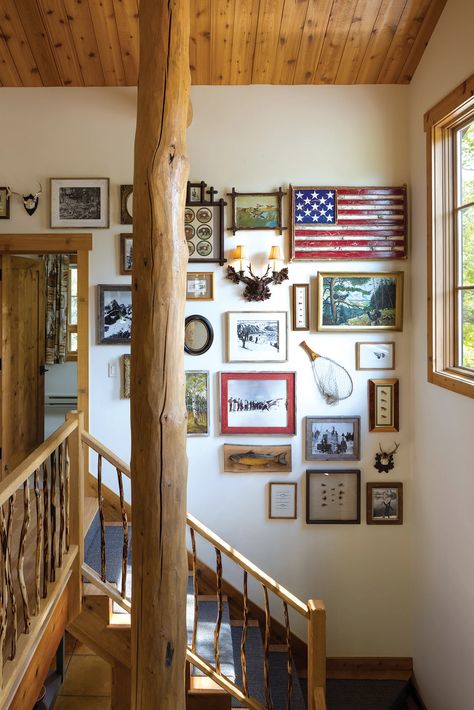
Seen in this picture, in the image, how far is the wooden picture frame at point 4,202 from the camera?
3.46 metres

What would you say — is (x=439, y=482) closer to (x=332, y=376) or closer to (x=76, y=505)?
(x=332, y=376)

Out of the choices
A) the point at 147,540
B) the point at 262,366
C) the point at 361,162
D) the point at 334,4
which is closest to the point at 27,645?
the point at 147,540

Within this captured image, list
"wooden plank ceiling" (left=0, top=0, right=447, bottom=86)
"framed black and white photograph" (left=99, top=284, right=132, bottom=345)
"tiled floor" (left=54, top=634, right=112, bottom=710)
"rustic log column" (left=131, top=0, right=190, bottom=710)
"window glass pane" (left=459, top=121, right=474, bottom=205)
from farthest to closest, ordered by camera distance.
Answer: "framed black and white photograph" (left=99, top=284, right=132, bottom=345) → "tiled floor" (left=54, top=634, right=112, bottom=710) → "wooden plank ceiling" (left=0, top=0, right=447, bottom=86) → "window glass pane" (left=459, top=121, right=474, bottom=205) → "rustic log column" (left=131, top=0, right=190, bottom=710)

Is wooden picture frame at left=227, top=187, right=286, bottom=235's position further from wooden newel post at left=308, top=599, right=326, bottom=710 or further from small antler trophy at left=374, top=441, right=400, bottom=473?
wooden newel post at left=308, top=599, right=326, bottom=710

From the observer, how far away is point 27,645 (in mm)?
1969

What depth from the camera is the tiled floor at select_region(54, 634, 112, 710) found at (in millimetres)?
3404

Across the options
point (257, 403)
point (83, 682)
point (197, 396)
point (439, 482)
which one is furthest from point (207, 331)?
point (83, 682)

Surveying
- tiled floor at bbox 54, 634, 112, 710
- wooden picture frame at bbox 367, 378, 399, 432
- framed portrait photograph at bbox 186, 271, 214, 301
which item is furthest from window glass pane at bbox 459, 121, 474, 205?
tiled floor at bbox 54, 634, 112, 710

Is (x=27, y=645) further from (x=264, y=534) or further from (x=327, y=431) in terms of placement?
(x=327, y=431)

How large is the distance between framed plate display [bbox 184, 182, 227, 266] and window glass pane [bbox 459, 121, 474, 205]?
149cm

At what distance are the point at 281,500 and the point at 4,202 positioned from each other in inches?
110

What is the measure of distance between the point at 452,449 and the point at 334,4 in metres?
2.65

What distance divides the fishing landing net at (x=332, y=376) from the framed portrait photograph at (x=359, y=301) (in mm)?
222

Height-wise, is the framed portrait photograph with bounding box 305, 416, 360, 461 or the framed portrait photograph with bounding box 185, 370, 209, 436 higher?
the framed portrait photograph with bounding box 185, 370, 209, 436
